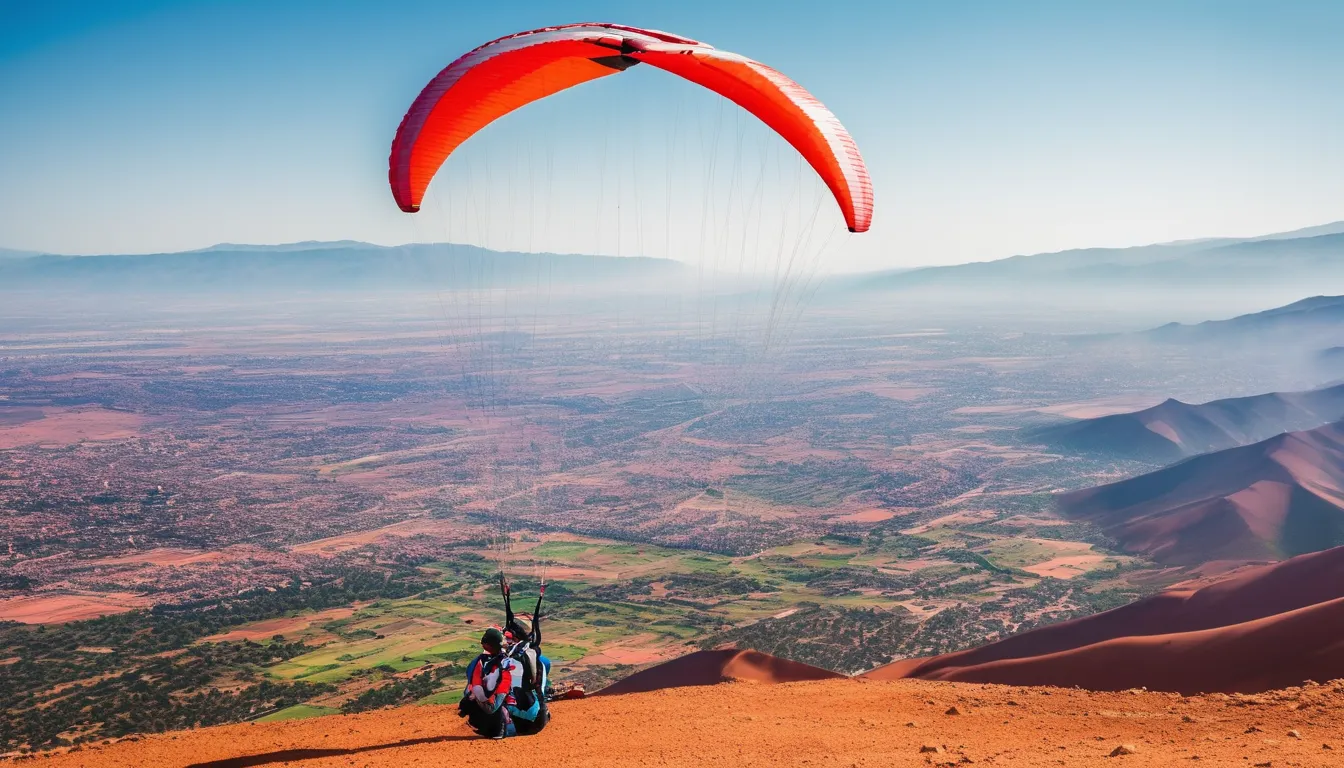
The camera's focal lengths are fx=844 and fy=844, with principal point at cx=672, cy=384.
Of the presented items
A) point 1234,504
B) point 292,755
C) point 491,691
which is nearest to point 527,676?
point 491,691

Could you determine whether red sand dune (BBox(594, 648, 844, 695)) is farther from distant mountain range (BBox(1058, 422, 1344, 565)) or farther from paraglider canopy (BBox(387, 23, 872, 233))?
distant mountain range (BBox(1058, 422, 1344, 565))

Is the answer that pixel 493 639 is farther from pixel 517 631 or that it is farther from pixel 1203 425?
pixel 1203 425

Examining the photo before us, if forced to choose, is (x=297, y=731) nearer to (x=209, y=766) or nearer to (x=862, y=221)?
(x=209, y=766)

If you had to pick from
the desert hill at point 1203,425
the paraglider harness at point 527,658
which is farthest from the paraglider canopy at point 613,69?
the desert hill at point 1203,425

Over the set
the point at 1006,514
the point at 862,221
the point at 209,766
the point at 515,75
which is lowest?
the point at 1006,514

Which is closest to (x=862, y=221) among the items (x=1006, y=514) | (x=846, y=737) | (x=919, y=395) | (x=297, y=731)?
(x=846, y=737)

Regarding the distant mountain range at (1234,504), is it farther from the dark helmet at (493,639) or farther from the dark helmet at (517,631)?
the dark helmet at (493,639)

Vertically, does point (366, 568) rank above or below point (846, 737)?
below
